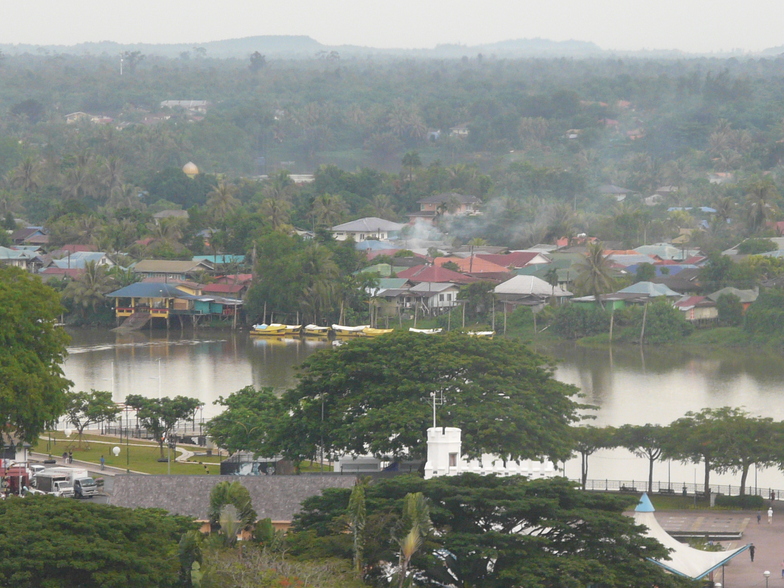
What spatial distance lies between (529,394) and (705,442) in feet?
11.4

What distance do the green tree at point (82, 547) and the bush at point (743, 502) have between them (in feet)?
37.3

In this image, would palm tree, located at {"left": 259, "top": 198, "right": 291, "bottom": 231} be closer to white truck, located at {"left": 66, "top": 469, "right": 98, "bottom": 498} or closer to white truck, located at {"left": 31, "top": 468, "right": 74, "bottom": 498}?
white truck, located at {"left": 31, "top": 468, "right": 74, "bottom": 498}

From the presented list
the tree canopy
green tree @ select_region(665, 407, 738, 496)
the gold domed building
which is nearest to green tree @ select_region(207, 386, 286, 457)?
the tree canopy

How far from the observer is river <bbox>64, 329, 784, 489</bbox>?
105 ft

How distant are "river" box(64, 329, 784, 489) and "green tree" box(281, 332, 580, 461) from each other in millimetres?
3349

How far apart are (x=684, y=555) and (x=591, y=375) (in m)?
21.6

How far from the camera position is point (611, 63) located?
18762 cm

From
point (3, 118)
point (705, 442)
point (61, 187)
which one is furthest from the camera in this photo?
point (3, 118)

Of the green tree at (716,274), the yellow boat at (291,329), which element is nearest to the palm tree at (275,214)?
the yellow boat at (291,329)

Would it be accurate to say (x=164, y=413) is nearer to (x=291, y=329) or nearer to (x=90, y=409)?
(x=90, y=409)

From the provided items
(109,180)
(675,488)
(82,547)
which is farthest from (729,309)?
(109,180)

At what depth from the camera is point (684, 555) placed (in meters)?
18.5

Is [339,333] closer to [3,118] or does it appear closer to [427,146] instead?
[427,146]

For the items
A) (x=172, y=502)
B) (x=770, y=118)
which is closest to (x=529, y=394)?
(x=172, y=502)
